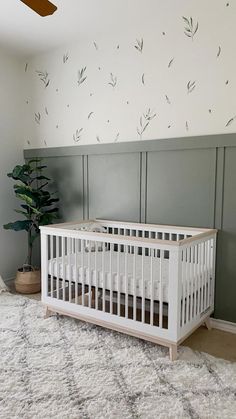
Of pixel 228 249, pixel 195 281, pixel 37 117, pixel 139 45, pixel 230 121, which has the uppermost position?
pixel 139 45

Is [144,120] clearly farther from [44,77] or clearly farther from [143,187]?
[44,77]

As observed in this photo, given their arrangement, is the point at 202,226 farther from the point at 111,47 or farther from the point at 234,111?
the point at 111,47

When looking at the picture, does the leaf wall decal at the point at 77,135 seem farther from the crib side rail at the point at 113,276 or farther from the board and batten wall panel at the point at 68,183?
the crib side rail at the point at 113,276

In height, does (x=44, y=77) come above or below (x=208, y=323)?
above

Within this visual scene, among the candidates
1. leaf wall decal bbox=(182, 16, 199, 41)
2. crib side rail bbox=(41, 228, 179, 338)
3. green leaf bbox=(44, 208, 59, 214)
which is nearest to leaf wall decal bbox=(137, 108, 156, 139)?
leaf wall decal bbox=(182, 16, 199, 41)

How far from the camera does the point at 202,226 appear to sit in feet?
8.96

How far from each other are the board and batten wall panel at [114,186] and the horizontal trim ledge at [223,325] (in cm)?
109

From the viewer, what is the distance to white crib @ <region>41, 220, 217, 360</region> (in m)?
2.15

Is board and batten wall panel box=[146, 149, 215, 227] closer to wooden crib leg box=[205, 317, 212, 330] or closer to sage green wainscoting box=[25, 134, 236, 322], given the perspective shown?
sage green wainscoting box=[25, 134, 236, 322]

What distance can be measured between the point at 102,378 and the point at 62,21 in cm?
285

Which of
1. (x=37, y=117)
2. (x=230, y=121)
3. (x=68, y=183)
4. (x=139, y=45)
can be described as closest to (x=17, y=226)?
(x=68, y=183)

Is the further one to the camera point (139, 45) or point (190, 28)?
point (139, 45)

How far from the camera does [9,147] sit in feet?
12.6

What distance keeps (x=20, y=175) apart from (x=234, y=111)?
6.86 ft
